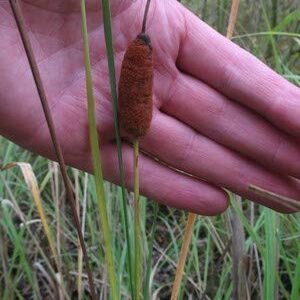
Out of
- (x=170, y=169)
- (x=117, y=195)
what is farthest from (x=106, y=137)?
(x=117, y=195)

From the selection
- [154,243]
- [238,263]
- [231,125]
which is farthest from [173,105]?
[154,243]

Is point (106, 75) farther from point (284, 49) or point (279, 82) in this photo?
point (284, 49)

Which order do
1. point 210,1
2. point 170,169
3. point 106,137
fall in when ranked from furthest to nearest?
point 210,1
point 170,169
point 106,137

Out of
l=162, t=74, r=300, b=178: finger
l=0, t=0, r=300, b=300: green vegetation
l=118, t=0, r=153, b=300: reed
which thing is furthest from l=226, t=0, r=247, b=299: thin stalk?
l=118, t=0, r=153, b=300: reed

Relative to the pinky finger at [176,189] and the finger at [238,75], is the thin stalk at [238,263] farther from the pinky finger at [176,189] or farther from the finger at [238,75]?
the finger at [238,75]

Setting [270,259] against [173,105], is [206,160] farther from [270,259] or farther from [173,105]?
[270,259]

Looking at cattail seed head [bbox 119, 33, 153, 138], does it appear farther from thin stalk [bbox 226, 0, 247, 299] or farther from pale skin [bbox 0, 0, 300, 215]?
thin stalk [bbox 226, 0, 247, 299]
